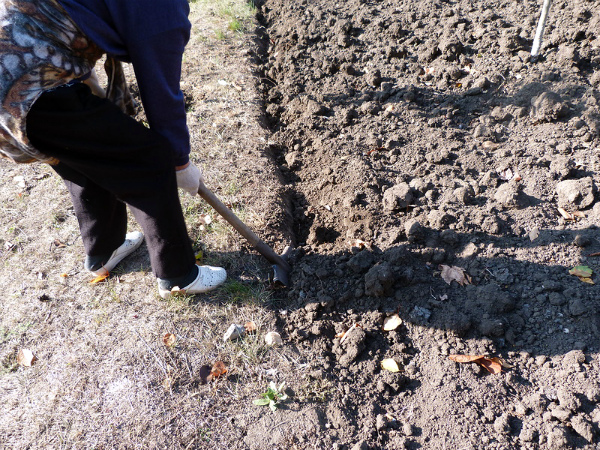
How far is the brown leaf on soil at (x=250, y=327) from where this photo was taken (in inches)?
102

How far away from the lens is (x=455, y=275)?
8.81ft

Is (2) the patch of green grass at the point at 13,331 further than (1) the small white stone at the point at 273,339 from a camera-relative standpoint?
Yes

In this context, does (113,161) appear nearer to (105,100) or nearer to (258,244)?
(105,100)

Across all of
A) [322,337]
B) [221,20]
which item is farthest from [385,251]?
[221,20]

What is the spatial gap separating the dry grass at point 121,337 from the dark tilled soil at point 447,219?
0.28 metres

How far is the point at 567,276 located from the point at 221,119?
286cm

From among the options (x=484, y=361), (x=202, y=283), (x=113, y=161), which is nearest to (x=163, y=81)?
(x=113, y=161)

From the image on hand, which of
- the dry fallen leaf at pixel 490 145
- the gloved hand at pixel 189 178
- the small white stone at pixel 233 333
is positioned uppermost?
the gloved hand at pixel 189 178

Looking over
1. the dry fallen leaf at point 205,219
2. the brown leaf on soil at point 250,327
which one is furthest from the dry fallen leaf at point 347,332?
the dry fallen leaf at point 205,219

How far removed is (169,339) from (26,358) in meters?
0.78

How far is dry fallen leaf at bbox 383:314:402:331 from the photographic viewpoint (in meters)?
2.54

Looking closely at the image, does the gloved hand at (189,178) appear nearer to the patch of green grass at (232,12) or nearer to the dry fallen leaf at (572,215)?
the dry fallen leaf at (572,215)

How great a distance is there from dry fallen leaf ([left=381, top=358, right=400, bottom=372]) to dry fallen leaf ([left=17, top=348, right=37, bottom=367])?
6.03ft

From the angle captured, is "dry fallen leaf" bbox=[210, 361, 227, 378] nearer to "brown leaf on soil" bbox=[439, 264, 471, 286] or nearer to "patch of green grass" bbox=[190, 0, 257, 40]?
"brown leaf on soil" bbox=[439, 264, 471, 286]
